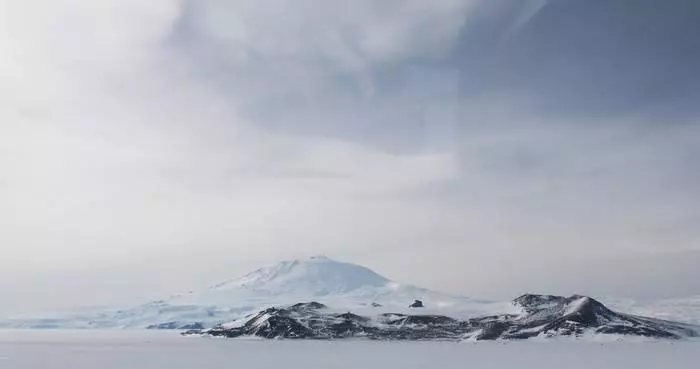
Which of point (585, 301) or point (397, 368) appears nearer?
point (397, 368)

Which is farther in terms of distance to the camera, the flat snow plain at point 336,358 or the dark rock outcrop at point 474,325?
the dark rock outcrop at point 474,325

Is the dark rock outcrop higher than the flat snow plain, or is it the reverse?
the dark rock outcrop

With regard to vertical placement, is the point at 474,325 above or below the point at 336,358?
above

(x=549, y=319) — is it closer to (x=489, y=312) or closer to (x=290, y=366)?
(x=489, y=312)

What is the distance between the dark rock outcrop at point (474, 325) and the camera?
123812 millimetres

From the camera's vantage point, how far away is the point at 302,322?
5226 inches

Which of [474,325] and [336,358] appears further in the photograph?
[474,325]

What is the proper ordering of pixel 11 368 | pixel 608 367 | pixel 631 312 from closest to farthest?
pixel 11 368 < pixel 608 367 < pixel 631 312

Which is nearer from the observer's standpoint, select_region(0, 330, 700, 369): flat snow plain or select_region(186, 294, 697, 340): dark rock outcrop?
select_region(0, 330, 700, 369): flat snow plain

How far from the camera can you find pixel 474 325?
423 ft

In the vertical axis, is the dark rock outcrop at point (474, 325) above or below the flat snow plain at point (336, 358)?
above

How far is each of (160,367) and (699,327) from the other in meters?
125

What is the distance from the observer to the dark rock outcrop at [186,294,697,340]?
406 ft

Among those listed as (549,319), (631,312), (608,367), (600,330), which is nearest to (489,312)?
(549,319)
